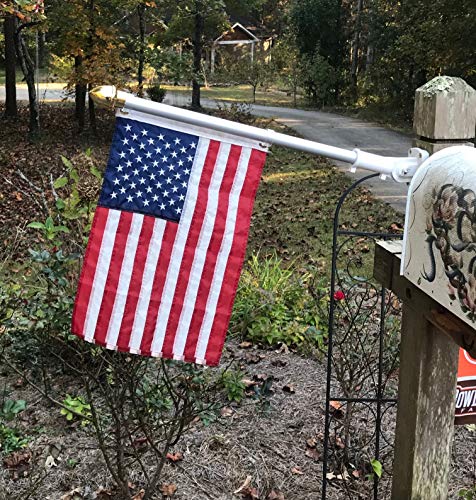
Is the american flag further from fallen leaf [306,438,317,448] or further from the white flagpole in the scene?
fallen leaf [306,438,317,448]

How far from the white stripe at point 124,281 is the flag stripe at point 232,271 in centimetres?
28

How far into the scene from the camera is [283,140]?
1.96 meters

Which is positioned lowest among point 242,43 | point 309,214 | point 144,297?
point 309,214

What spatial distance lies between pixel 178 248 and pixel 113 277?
234mm

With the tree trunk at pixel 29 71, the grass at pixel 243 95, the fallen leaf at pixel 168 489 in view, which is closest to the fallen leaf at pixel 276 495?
the fallen leaf at pixel 168 489

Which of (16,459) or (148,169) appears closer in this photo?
(148,169)

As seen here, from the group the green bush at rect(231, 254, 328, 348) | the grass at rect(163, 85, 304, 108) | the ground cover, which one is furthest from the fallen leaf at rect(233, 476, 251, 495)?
the grass at rect(163, 85, 304, 108)

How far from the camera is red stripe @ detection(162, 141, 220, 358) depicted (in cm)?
214

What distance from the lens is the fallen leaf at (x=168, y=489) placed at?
3.29 m

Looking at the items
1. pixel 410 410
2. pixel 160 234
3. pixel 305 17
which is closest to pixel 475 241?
pixel 410 410

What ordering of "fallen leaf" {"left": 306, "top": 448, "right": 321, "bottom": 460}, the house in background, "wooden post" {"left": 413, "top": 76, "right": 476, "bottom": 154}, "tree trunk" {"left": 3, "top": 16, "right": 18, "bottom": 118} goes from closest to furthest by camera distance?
1. "wooden post" {"left": 413, "top": 76, "right": 476, "bottom": 154}
2. "fallen leaf" {"left": 306, "top": 448, "right": 321, "bottom": 460}
3. "tree trunk" {"left": 3, "top": 16, "right": 18, "bottom": 118}
4. the house in background

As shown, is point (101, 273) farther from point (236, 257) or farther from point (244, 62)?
point (244, 62)

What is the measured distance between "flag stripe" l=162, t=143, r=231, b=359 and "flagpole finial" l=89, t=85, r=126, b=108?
0.34 m

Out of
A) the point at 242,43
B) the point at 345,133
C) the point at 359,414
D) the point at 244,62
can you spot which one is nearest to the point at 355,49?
the point at 244,62
